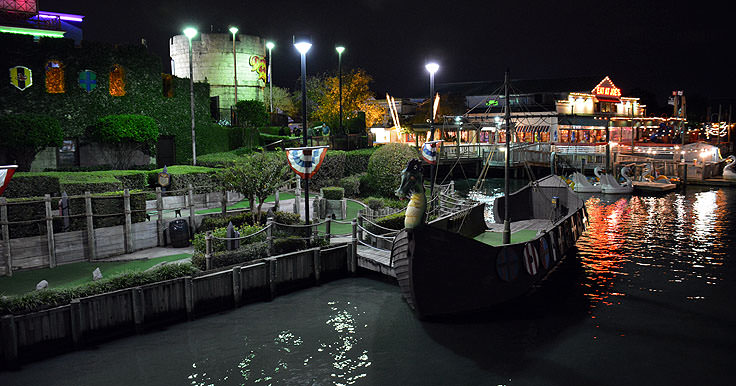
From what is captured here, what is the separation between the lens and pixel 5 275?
1561 centimetres

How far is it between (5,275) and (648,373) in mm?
17834

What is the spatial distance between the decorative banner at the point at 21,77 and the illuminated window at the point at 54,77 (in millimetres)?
922

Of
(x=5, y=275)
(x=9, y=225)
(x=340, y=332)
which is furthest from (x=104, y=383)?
(x=9, y=225)

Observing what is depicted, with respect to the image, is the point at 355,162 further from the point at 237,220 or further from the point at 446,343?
the point at 446,343

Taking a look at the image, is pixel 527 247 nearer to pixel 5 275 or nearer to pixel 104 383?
pixel 104 383

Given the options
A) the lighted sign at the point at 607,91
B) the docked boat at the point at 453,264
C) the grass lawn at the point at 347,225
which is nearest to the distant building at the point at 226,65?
the grass lawn at the point at 347,225

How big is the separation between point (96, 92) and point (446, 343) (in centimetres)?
2927

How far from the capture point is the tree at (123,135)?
32.2m

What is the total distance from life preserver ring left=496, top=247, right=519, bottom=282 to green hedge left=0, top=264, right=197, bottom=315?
8.52 m

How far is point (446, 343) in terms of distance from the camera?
1291 centimetres

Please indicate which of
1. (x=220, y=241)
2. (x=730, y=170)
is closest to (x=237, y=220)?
(x=220, y=241)

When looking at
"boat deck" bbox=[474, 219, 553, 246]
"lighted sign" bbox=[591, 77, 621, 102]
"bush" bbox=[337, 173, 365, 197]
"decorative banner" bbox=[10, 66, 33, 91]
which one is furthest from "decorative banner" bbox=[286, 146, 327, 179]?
"lighted sign" bbox=[591, 77, 621, 102]

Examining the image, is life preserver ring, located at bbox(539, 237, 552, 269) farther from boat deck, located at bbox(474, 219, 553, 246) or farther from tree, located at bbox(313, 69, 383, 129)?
tree, located at bbox(313, 69, 383, 129)

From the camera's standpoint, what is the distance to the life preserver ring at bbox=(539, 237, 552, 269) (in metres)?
16.4
